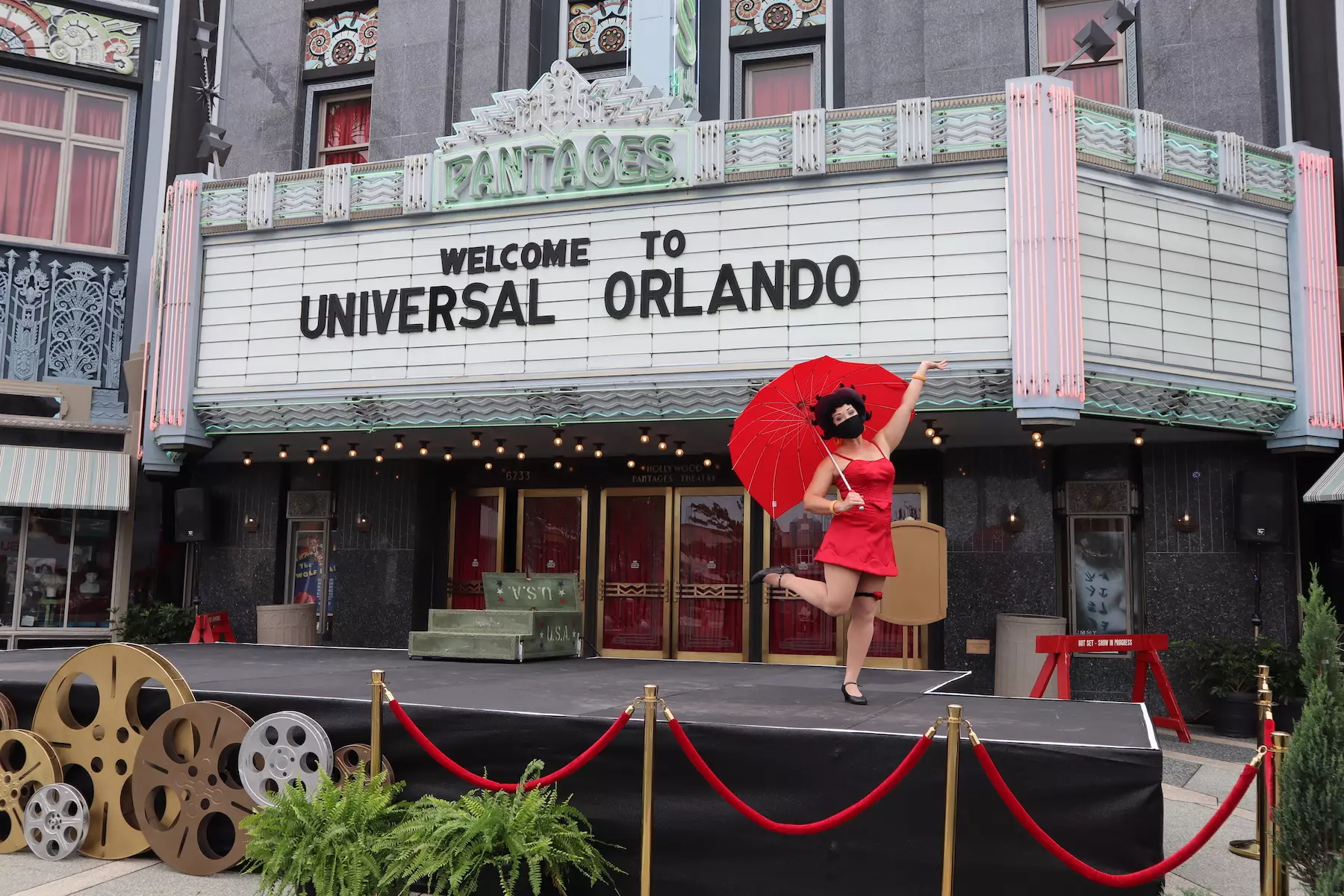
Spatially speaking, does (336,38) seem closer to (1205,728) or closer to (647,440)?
(647,440)

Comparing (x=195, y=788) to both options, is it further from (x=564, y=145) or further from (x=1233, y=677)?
(x=1233, y=677)

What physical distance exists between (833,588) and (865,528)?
1.47ft

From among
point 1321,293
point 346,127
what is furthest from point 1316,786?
point 346,127

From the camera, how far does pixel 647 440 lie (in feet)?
46.2

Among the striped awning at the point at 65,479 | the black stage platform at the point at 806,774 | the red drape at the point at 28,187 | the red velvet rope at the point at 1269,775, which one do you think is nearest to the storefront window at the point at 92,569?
the striped awning at the point at 65,479

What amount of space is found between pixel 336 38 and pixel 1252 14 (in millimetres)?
13760

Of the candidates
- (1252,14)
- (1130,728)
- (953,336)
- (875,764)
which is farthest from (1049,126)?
(875,764)

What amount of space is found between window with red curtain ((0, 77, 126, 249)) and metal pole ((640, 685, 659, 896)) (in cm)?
1431

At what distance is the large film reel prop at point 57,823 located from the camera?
278 inches

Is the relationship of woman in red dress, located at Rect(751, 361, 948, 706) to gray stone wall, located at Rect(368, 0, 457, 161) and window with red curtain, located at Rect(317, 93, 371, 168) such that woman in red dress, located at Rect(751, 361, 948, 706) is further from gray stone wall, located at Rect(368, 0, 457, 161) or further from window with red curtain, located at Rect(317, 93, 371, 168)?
window with red curtain, located at Rect(317, 93, 371, 168)

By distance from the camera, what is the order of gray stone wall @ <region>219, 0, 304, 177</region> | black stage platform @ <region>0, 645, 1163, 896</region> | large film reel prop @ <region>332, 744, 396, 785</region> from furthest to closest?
gray stone wall @ <region>219, 0, 304, 177</region>
large film reel prop @ <region>332, 744, 396, 785</region>
black stage platform @ <region>0, 645, 1163, 896</region>

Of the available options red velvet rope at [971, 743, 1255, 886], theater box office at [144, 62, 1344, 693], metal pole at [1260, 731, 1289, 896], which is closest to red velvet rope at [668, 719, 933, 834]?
red velvet rope at [971, 743, 1255, 886]

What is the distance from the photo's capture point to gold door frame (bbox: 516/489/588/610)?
1591 centimetres

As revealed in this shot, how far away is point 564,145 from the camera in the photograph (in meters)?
12.9
